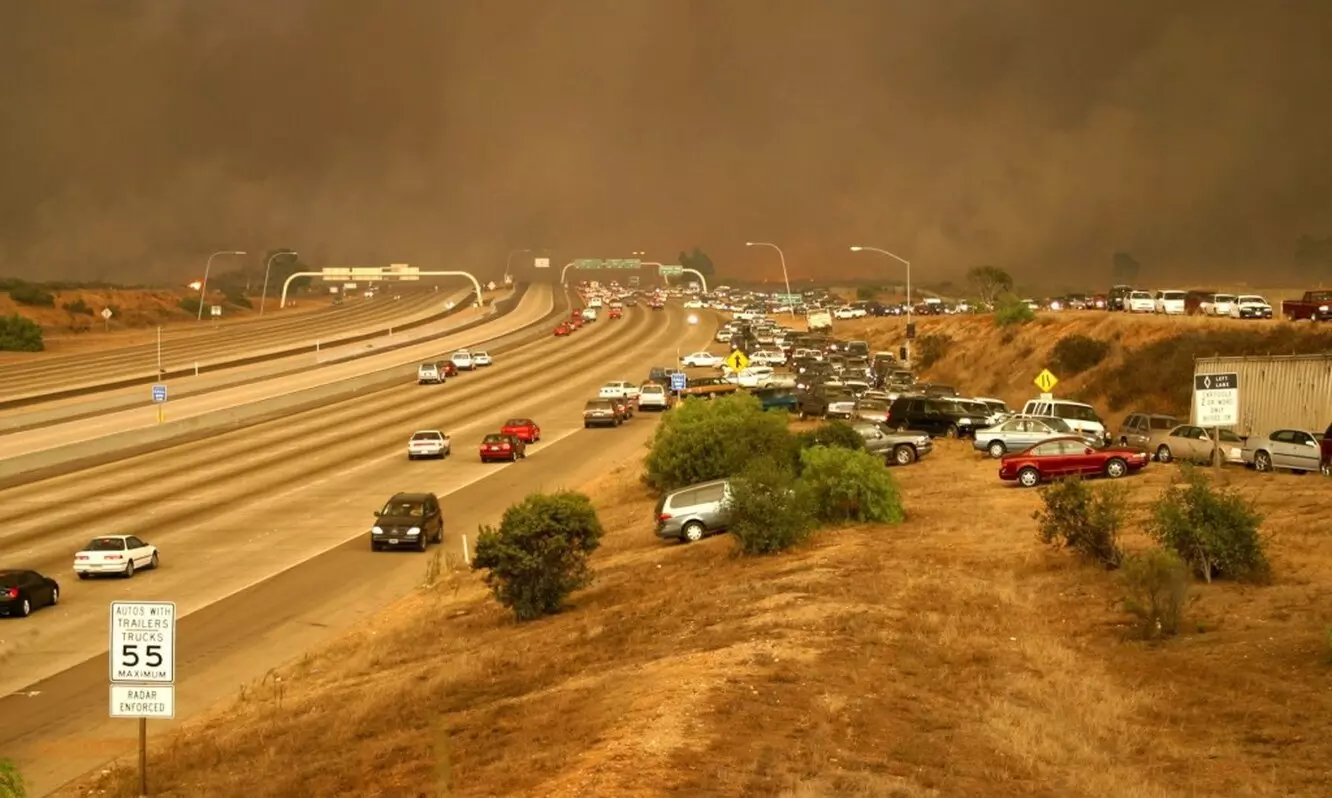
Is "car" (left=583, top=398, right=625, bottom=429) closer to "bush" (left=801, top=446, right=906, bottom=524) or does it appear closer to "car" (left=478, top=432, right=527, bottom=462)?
"car" (left=478, top=432, right=527, bottom=462)

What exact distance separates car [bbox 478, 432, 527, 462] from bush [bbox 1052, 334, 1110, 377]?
30.9m

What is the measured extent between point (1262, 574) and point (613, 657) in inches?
436

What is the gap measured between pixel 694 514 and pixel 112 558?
16803 millimetres

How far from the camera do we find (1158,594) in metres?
20.7

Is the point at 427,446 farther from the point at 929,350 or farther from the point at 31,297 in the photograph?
the point at 31,297

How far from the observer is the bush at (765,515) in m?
30.6

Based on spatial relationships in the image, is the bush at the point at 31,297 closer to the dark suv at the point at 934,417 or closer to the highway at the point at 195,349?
the highway at the point at 195,349

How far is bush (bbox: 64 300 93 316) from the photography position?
6427 inches

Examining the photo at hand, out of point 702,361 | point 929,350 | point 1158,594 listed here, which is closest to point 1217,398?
point 1158,594

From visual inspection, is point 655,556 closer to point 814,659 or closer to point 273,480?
point 814,659

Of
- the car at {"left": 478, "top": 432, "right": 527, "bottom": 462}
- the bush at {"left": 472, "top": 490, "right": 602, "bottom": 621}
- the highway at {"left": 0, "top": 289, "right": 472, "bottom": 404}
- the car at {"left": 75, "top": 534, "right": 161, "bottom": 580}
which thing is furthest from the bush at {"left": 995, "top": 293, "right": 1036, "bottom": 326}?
the bush at {"left": 472, "top": 490, "right": 602, "bottom": 621}

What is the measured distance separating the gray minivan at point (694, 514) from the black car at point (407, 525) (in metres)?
9.47

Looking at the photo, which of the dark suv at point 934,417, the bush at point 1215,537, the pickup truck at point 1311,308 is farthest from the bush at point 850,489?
the pickup truck at point 1311,308

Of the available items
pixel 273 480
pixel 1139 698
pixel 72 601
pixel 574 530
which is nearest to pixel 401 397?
pixel 273 480
